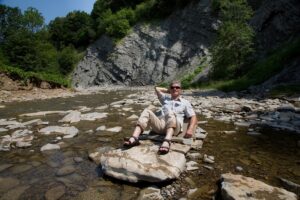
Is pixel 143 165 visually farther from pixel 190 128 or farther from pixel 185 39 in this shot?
pixel 185 39

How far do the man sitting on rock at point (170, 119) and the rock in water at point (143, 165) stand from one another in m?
0.47

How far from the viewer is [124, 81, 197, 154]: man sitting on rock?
591 cm

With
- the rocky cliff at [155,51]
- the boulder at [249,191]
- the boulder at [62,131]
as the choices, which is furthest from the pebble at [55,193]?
the rocky cliff at [155,51]

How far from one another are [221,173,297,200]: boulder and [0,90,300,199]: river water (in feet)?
1.34

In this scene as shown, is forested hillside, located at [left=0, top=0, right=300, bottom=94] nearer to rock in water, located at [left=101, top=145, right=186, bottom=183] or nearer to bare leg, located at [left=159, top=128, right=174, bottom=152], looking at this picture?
bare leg, located at [left=159, top=128, right=174, bottom=152]

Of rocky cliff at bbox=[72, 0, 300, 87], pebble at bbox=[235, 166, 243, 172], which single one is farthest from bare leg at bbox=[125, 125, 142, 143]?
rocky cliff at bbox=[72, 0, 300, 87]

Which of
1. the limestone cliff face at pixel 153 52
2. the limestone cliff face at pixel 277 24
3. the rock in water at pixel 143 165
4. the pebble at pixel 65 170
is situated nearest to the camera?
the rock in water at pixel 143 165

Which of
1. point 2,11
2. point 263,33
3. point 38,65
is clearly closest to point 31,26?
point 2,11

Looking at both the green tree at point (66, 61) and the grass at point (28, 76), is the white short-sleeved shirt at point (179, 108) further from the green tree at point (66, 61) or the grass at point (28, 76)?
the green tree at point (66, 61)

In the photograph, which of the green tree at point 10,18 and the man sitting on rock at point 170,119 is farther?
the green tree at point 10,18

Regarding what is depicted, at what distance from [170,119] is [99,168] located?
1891mm

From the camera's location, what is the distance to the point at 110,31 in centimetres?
4978

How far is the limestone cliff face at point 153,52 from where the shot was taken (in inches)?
1550

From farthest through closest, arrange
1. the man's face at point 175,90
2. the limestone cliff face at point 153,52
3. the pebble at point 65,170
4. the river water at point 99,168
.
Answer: the limestone cliff face at point 153,52, the man's face at point 175,90, the pebble at point 65,170, the river water at point 99,168
